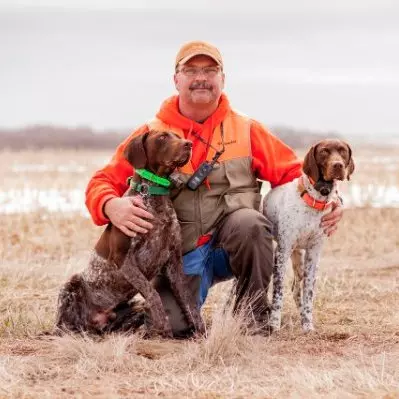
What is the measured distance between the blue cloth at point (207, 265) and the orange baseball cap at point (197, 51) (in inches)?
48.2

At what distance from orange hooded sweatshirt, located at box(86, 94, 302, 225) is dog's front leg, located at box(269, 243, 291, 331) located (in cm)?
55

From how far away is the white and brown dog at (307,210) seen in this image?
529cm

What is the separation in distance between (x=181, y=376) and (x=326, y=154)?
1.75 meters

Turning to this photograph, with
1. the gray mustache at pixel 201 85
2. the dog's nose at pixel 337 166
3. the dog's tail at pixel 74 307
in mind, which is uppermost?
the gray mustache at pixel 201 85

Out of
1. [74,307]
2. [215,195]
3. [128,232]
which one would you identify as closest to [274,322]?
[215,195]

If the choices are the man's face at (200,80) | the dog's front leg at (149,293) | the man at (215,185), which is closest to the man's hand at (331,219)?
the man at (215,185)

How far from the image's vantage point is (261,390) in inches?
161

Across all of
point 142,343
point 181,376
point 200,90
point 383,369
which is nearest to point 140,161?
point 200,90

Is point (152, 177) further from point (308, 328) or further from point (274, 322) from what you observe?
point (308, 328)

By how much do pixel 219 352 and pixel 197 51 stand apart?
2018 millimetres

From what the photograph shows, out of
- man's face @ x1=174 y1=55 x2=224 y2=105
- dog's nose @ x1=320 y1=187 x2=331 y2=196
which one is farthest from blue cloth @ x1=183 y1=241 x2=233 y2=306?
man's face @ x1=174 y1=55 x2=224 y2=105

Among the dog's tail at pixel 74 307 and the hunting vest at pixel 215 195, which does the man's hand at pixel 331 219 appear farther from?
the dog's tail at pixel 74 307

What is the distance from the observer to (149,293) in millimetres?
5172

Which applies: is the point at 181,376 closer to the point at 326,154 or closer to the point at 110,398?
the point at 110,398
